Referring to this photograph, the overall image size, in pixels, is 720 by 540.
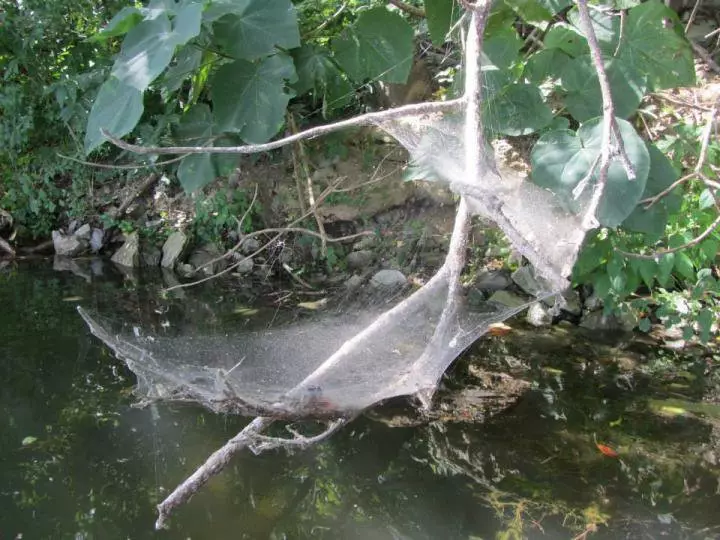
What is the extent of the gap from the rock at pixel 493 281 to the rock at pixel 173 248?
250 cm

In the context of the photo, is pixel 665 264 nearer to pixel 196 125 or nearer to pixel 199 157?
pixel 199 157

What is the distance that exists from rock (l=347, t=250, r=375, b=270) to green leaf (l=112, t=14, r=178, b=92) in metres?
2.48

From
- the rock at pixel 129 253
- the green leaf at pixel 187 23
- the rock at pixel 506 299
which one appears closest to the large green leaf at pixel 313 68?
the green leaf at pixel 187 23

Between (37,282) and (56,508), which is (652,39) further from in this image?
(37,282)

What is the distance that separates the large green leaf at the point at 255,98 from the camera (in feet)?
9.80

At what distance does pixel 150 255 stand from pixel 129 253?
20 cm

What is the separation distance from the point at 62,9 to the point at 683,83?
512cm

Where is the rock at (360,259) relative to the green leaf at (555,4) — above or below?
below

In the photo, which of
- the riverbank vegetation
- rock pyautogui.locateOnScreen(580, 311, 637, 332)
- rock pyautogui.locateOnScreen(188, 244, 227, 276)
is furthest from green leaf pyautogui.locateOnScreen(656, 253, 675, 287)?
rock pyautogui.locateOnScreen(188, 244, 227, 276)

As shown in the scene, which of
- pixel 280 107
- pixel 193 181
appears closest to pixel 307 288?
pixel 193 181

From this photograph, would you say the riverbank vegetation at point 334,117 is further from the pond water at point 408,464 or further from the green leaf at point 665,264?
the pond water at point 408,464

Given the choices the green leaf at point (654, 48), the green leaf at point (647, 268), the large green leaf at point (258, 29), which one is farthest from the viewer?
the green leaf at point (647, 268)

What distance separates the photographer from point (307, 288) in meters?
4.33

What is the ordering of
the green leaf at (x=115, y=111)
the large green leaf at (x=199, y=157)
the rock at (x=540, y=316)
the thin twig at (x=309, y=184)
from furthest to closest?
the thin twig at (x=309, y=184), the rock at (x=540, y=316), the large green leaf at (x=199, y=157), the green leaf at (x=115, y=111)
